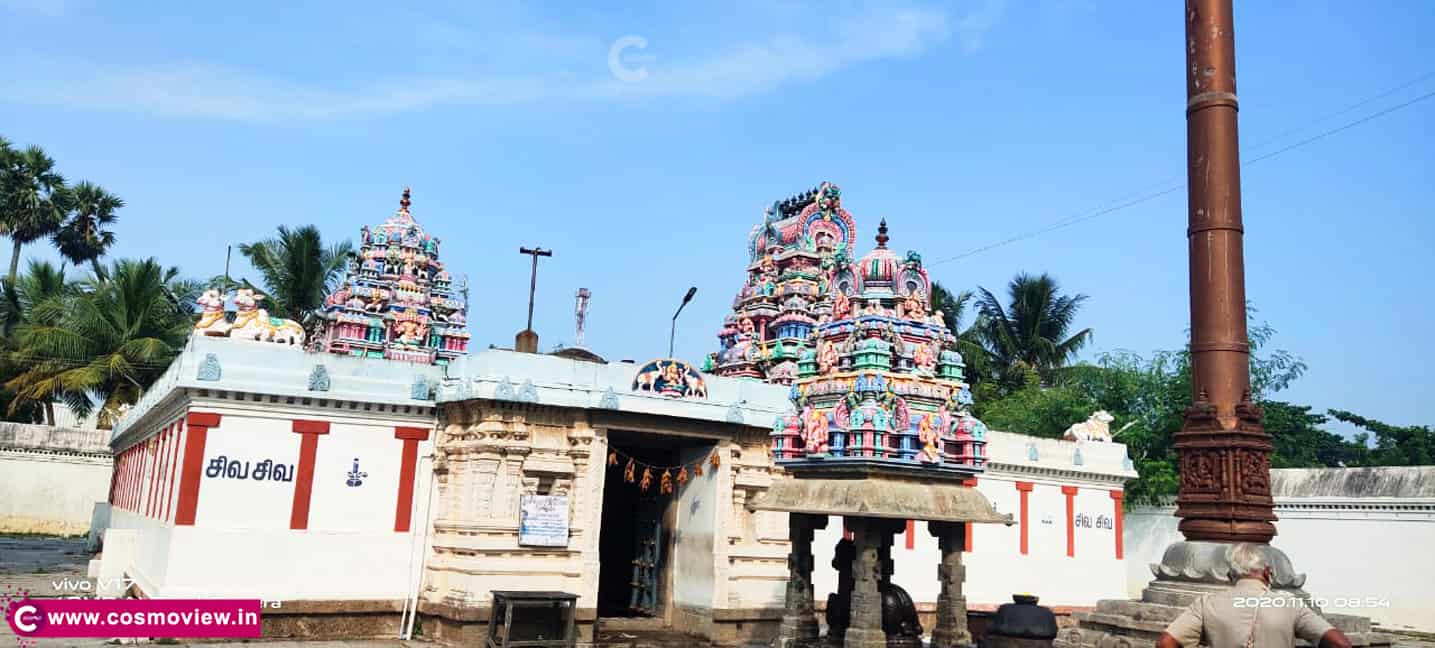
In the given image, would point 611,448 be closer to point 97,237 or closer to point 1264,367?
point 1264,367

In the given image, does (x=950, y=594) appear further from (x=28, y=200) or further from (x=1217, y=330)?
(x=28, y=200)

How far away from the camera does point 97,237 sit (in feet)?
152

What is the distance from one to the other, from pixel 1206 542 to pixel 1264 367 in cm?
2699

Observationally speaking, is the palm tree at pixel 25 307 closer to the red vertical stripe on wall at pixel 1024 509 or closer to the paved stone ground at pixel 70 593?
the paved stone ground at pixel 70 593

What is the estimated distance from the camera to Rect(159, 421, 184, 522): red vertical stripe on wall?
1705 centimetres

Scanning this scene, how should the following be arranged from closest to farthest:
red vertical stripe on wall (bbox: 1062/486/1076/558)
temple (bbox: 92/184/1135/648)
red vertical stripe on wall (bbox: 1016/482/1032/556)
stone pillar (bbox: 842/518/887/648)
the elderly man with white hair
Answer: the elderly man with white hair, stone pillar (bbox: 842/518/887/648), temple (bbox: 92/184/1135/648), red vertical stripe on wall (bbox: 1016/482/1032/556), red vertical stripe on wall (bbox: 1062/486/1076/558)

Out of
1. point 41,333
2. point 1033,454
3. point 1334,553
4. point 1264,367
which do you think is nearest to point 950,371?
point 1033,454

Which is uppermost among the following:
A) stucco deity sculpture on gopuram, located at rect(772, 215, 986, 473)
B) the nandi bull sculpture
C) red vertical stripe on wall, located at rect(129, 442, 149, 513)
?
the nandi bull sculpture

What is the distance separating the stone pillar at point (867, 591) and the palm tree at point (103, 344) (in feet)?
100

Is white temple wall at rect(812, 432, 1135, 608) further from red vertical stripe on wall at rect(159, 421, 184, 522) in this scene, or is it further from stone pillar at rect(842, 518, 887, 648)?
red vertical stripe on wall at rect(159, 421, 184, 522)

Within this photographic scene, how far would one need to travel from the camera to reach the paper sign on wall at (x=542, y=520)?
1747 centimetres

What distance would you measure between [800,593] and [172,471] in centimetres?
1136

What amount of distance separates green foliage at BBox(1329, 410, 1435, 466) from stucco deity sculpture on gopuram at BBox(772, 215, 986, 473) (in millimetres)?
35624

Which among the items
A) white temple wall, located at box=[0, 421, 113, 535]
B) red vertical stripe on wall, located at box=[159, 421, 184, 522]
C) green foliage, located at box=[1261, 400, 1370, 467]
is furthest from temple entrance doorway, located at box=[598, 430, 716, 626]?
green foliage, located at box=[1261, 400, 1370, 467]
